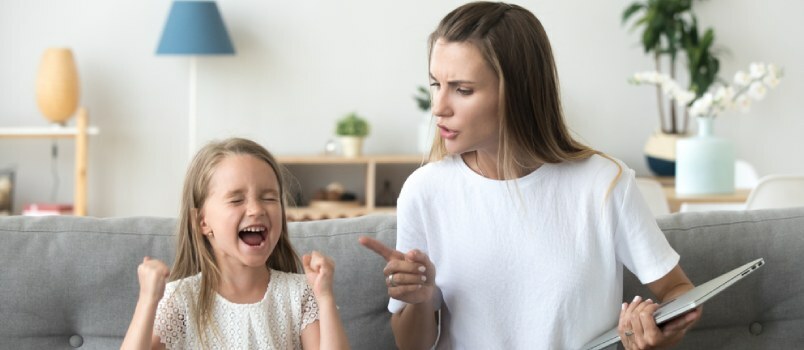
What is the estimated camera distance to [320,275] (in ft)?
5.67

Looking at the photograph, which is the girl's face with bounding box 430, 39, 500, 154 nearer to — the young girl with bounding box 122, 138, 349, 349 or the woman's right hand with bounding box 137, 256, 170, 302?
the young girl with bounding box 122, 138, 349, 349

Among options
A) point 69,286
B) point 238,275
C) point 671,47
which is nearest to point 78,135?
point 671,47

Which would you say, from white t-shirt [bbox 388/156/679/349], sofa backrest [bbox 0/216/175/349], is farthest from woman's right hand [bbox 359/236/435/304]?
sofa backrest [bbox 0/216/175/349]

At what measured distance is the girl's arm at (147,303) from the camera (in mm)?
1634

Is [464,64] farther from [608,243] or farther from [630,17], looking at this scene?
[630,17]

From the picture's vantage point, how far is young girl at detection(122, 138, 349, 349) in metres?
1.75

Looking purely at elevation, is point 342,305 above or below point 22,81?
below

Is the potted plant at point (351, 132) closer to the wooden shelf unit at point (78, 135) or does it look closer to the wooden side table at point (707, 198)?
the wooden shelf unit at point (78, 135)

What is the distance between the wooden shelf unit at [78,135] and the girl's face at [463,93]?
392 centimetres

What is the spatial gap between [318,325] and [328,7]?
13.7ft

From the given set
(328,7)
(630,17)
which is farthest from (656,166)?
(328,7)

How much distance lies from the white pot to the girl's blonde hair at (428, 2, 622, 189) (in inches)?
146

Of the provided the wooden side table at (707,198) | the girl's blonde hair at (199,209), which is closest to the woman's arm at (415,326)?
the girl's blonde hair at (199,209)

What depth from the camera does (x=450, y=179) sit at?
1.92m
